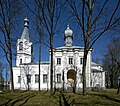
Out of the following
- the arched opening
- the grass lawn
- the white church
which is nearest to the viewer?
the grass lawn

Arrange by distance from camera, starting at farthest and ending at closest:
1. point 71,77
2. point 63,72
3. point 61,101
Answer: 1. point 71,77
2. point 63,72
3. point 61,101

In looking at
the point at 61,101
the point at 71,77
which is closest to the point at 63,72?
the point at 71,77

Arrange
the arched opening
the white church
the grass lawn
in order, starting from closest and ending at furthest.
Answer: the grass lawn → the white church → the arched opening

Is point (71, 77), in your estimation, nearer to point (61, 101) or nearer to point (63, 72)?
point (63, 72)

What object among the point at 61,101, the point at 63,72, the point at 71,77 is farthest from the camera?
the point at 71,77

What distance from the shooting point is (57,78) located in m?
43.9

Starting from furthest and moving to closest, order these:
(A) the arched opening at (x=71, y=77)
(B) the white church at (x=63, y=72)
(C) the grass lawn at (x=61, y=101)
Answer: (A) the arched opening at (x=71, y=77) → (B) the white church at (x=63, y=72) → (C) the grass lawn at (x=61, y=101)

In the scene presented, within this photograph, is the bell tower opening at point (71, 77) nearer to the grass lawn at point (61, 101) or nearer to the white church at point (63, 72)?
the white church at point (63, 72)

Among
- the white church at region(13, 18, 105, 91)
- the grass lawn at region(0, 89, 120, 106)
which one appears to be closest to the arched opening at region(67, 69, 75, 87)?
the white church at region(13, 18, 105, 91)

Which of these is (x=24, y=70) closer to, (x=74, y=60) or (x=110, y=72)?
Result: (x=74, y=60)

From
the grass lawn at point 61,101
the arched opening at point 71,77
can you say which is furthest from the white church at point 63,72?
→ the grass lawn at point 61,101

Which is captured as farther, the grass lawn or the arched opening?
the arched opening

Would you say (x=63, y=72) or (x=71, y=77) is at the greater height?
(x=63, y=72)

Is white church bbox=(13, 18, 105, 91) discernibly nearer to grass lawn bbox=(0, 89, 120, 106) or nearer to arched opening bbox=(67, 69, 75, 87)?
arched opening bbox=(67, 69, 75, 87)
